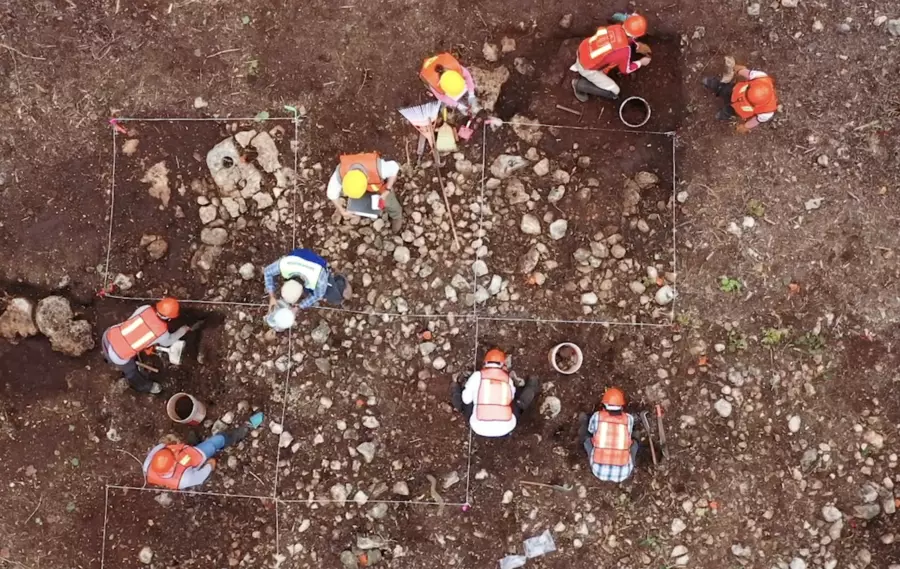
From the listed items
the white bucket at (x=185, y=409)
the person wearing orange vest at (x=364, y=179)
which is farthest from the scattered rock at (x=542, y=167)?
the white bucket at (x=185, y=409)

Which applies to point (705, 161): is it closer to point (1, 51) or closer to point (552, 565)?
point (552, 565)

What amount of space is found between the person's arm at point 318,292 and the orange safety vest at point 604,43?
11.2ft

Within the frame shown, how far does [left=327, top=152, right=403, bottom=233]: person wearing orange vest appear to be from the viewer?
628 centimetres

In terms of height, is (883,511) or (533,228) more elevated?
(533,228)

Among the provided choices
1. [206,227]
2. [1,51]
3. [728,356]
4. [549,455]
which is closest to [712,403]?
[728,356]

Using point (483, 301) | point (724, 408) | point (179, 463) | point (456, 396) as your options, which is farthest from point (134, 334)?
point (724, 408)

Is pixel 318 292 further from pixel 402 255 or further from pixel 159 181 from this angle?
pixel 159 181

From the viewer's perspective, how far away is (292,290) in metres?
6.41

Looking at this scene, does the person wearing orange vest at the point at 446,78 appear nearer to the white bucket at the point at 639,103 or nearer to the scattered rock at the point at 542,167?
the scattered rock at the point at 542,167

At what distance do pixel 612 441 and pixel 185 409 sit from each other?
4.47m

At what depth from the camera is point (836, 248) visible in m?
6.89

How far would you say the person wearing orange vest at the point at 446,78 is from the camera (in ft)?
21.1

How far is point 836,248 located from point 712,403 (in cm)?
209

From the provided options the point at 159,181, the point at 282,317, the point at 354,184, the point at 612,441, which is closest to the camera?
the point at 354,184
